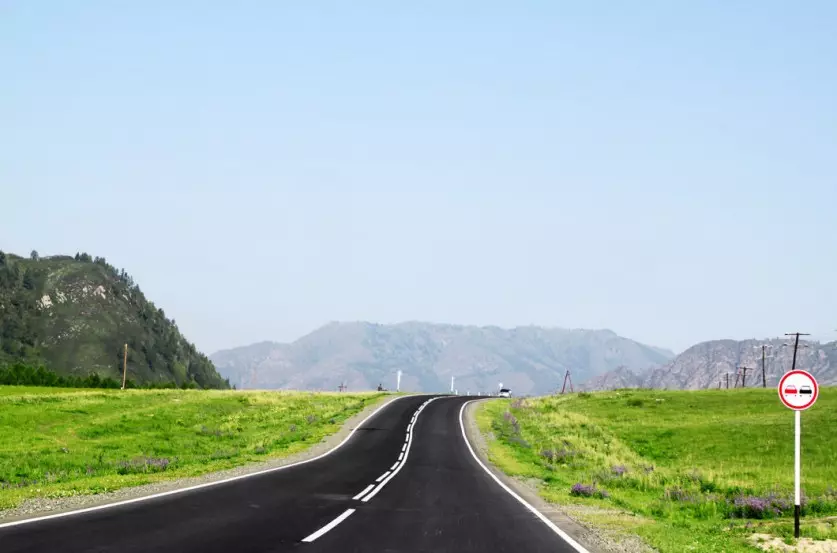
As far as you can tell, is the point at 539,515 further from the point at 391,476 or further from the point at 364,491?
the point at 391,476

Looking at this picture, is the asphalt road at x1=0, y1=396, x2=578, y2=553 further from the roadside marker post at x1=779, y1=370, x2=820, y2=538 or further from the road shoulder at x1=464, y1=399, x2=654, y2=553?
the roadside marker post at x1=779, y1=370, x2=820, y2=538

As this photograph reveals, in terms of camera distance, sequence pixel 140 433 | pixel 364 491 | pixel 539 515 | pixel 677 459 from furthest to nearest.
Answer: pixel 140 433 → pixel 677 459 → pixel 364 491 → pixel 539 515

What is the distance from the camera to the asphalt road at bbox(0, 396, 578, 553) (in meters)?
12.9

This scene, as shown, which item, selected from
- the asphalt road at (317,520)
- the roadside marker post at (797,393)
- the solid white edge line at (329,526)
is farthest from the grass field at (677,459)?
the solid white edge line at (329,526)

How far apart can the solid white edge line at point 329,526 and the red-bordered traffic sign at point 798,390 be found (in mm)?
9494

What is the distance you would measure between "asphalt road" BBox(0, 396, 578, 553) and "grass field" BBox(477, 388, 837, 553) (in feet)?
9.78

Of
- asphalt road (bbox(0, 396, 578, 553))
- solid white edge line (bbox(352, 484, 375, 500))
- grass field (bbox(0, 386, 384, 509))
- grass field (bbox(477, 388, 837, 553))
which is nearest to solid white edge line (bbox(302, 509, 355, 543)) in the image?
asphalt road (bbox(0, 396, 578, 553))

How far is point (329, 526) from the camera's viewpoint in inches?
621

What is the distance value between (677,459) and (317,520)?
34.2 m

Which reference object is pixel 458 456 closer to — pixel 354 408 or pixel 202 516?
pixel 202 516

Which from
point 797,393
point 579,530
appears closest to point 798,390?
point 797,393

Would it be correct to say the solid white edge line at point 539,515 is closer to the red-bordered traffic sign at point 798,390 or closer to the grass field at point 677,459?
the grass field at point 677,459

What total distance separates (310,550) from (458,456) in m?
29.9

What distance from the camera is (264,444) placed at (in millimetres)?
44969
